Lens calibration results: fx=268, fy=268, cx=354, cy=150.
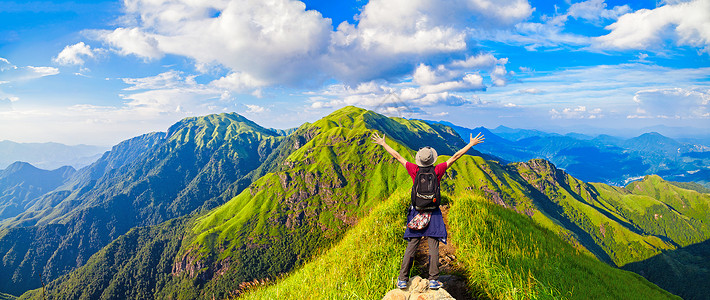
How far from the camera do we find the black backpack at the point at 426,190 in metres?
8.22

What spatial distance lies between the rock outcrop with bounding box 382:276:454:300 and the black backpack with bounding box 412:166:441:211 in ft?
7.16

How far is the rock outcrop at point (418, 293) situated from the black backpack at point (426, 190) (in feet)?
7.16

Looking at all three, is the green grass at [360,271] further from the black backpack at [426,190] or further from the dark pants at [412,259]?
the black backpack at [426,190]

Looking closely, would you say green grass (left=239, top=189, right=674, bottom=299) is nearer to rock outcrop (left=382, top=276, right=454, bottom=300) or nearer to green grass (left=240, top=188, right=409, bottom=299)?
green grass (left=240, top=188, right=409, bottom=299)

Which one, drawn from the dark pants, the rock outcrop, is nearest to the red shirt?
the dark pants

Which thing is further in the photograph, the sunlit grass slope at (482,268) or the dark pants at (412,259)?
the dark pants at (412,259)

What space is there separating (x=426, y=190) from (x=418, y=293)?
2.97 m

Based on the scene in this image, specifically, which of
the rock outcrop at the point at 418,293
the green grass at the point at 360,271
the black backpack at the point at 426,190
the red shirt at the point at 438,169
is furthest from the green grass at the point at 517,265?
the red shirt at the point at 438,169

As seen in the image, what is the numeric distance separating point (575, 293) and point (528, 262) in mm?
1156

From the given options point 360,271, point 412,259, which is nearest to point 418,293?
point 412,259

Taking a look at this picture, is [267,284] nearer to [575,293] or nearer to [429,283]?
[429,283]

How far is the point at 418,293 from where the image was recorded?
6.37 metres

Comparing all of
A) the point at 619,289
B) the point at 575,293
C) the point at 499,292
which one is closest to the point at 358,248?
the point at 499,292

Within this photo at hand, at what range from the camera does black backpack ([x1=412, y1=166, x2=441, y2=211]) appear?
8219 mm
